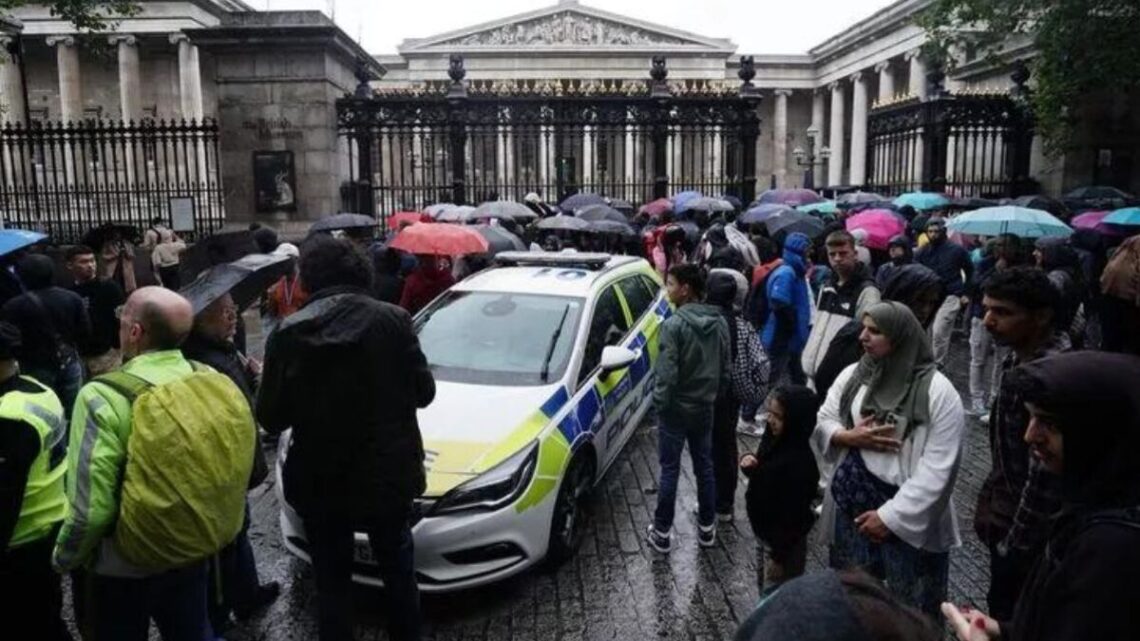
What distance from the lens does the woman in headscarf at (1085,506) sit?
5.86 ft

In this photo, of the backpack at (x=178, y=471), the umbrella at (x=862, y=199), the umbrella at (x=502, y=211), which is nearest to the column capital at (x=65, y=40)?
the umbrella at (x=502, y=211)

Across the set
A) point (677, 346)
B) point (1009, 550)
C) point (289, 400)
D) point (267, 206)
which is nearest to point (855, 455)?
point (1009, 550)

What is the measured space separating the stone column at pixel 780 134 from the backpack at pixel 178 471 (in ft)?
169

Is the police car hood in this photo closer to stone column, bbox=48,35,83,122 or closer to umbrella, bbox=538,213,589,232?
umbrella, bbox=538,213,589,232

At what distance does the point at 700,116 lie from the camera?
55.7ft

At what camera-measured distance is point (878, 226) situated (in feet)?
34.8

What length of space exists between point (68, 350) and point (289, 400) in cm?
287

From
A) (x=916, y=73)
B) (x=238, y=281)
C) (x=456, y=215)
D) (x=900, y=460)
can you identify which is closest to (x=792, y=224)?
(x=456, y=215)

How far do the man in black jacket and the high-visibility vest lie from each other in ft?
2.50

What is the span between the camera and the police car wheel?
5.11 meters

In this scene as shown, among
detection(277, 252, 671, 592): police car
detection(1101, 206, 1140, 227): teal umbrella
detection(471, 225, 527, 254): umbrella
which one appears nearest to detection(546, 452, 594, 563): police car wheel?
detection(277, 252, 671, 592): police car

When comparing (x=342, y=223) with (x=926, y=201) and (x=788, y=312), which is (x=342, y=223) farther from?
(x=926, y=201)

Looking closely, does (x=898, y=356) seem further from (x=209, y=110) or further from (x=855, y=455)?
(x=209, y=110)

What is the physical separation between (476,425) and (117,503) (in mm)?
2242
